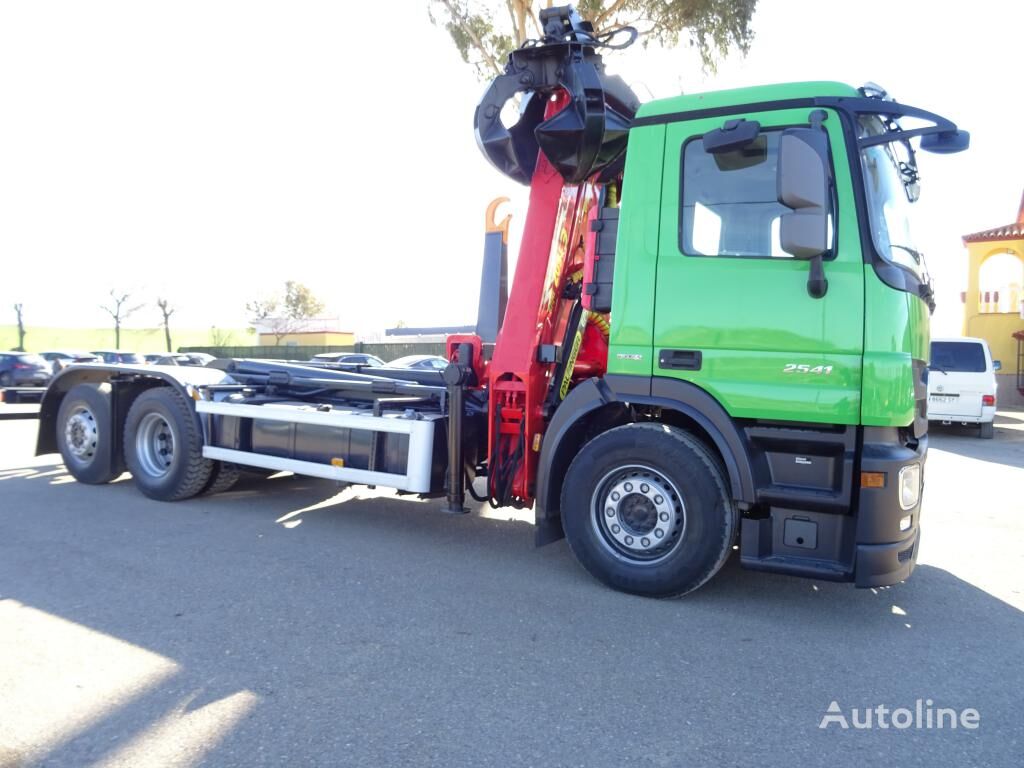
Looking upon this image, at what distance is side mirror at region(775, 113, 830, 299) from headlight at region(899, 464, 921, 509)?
4.05 ft

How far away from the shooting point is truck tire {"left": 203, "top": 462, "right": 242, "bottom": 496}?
24.1 ft

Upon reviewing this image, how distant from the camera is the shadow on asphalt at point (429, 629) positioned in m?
3.20

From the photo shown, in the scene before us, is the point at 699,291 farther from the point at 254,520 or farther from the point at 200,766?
the point at 254,520

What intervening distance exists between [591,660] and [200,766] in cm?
178

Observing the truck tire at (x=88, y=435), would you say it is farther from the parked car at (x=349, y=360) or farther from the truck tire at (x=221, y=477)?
the parked car at (x=349, y=360)

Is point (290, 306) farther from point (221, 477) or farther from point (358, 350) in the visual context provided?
point (221, 477)

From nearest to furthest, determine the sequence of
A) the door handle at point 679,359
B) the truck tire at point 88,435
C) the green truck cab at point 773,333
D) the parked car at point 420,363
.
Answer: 1. the green truck cab at point 773,333
2. the door handle at point 679,359
3. the truck tire at point 88,435
4. the parked car at point 420,363

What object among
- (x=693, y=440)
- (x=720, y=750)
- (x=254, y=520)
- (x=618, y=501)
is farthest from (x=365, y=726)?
(x=254, y=520)

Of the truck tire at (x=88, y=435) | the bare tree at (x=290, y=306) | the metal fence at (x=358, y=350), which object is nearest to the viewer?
the truck tire at (x=88, y=435)

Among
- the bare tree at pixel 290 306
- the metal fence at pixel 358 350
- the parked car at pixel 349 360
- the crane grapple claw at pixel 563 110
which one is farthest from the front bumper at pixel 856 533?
the bare tree at pixel 290 306

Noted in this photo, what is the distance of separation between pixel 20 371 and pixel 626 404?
26552 millimetres

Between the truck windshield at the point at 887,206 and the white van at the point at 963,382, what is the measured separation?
11.0m

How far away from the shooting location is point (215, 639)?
3.89 meters

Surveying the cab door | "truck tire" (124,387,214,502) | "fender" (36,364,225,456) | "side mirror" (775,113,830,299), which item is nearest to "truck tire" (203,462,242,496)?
"truck tire" (124,387,214,502)
